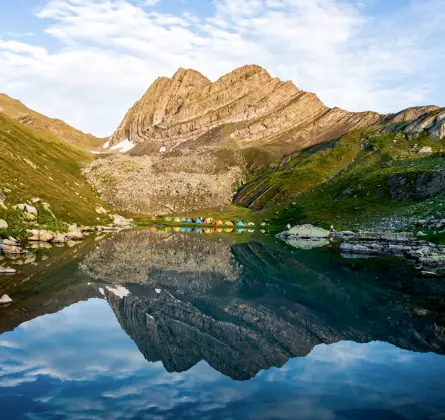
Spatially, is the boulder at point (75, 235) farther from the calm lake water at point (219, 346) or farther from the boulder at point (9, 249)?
the calm lake water at point (219, 346)

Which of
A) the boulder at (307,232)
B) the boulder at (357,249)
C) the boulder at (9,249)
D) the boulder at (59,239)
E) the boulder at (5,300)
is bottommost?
the boulder at (357,249)

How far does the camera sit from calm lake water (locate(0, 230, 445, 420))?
1808 cm

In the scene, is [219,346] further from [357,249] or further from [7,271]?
[357,249]

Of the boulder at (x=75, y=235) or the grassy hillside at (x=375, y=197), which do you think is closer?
the boulder at (x=75, y=235)

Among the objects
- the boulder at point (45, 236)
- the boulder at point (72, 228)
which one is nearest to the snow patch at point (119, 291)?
the boulder at point (45, 236)

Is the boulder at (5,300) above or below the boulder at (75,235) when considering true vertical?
below

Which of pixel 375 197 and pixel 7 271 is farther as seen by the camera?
pixel 375 197

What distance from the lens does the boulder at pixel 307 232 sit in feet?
369

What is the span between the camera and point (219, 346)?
26.4m

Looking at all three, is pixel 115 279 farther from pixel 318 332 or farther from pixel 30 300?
pixel 318 332

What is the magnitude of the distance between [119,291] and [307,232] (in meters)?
80.9

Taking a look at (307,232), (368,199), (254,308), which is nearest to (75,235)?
(307,232)

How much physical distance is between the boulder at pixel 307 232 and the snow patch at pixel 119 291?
248ft

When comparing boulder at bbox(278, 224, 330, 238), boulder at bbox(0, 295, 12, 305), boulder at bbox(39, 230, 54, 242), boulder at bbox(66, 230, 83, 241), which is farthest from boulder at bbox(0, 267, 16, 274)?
boulder at bbox(278, 224, 330, 238)
